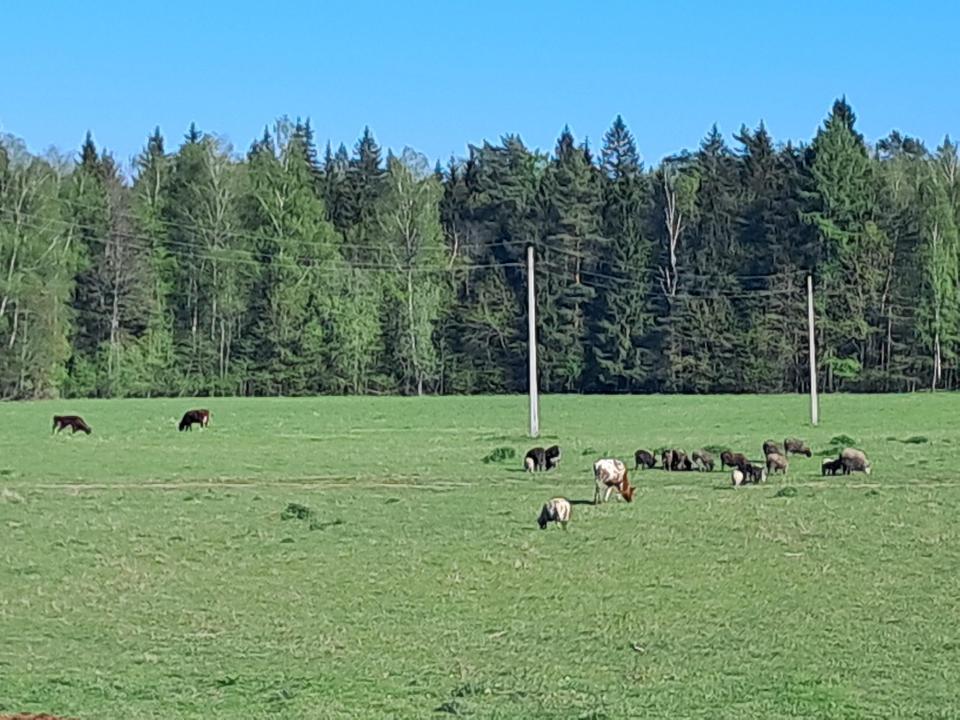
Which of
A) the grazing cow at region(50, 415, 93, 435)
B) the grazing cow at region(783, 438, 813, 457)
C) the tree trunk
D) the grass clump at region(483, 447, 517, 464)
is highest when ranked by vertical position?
the tree trunk

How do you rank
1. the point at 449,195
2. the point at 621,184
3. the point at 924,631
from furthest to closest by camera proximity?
the point at 449,195
the point at 621,184
the point at 924,631

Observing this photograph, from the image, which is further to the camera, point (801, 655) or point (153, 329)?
point (153, 329)

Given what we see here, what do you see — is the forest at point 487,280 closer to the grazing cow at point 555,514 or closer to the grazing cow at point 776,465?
the grazing cow at point 776,465

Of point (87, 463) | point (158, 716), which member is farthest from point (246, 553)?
point (87, 463)

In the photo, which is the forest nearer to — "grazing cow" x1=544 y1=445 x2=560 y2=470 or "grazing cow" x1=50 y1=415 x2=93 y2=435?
"grazing cow" x1=50 y1=415 x2=93 y2=435

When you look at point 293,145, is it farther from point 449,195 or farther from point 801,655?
point 801,655

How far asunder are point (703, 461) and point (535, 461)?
344cm

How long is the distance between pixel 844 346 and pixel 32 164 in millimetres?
49388

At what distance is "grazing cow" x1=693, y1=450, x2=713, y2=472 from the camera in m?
28.3

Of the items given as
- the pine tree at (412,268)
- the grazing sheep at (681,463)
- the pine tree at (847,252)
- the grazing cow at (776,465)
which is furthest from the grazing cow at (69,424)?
the pine tree at (847,252)

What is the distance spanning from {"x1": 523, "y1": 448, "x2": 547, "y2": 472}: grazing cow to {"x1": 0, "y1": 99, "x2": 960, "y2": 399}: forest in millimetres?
57502

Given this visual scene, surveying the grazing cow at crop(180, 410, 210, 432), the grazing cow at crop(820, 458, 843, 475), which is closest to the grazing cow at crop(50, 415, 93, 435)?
the grazing cow at crop(180, 410, 210, 432)

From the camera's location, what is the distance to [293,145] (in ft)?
303

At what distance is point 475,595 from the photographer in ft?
44.7
